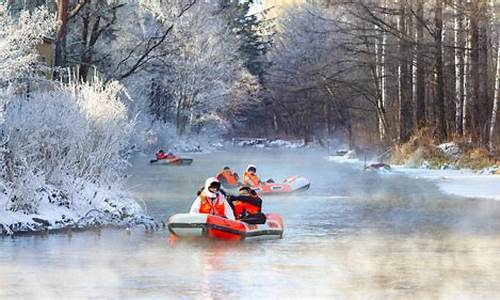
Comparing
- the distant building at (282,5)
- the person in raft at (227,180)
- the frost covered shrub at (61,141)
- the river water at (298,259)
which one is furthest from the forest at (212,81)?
the person in raft at (227,180)

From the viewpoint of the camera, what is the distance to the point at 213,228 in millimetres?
19000

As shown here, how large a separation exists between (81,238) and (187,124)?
5256 cm

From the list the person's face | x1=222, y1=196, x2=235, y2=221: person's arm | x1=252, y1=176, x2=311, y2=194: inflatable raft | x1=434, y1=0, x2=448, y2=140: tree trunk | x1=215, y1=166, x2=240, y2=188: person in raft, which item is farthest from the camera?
x1=434, y1=0, x2=448, y2=140: tree trunk

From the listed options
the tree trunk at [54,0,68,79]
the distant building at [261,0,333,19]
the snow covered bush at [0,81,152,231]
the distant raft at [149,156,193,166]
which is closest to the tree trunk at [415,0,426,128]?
the distant building at [261,0,333,19]

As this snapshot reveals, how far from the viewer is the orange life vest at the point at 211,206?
1964cm

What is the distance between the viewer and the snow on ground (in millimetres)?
28984

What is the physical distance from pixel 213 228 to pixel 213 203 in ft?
2.51

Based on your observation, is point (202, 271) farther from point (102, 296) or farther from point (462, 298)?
point (462, 298)

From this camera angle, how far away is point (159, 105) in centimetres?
6800

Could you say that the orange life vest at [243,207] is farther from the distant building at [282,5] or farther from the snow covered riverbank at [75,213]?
the distant building at [282,5]

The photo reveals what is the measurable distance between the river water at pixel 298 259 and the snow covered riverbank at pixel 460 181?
240 cm

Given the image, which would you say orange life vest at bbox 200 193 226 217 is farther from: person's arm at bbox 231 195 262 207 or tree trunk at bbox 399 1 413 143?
tree trunk at bbox 399 1 413 143

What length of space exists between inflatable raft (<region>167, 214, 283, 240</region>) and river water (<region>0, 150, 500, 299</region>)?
0.41 meters

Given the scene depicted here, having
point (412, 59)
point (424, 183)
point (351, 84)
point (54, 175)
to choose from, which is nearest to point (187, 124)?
point (351, 84)
